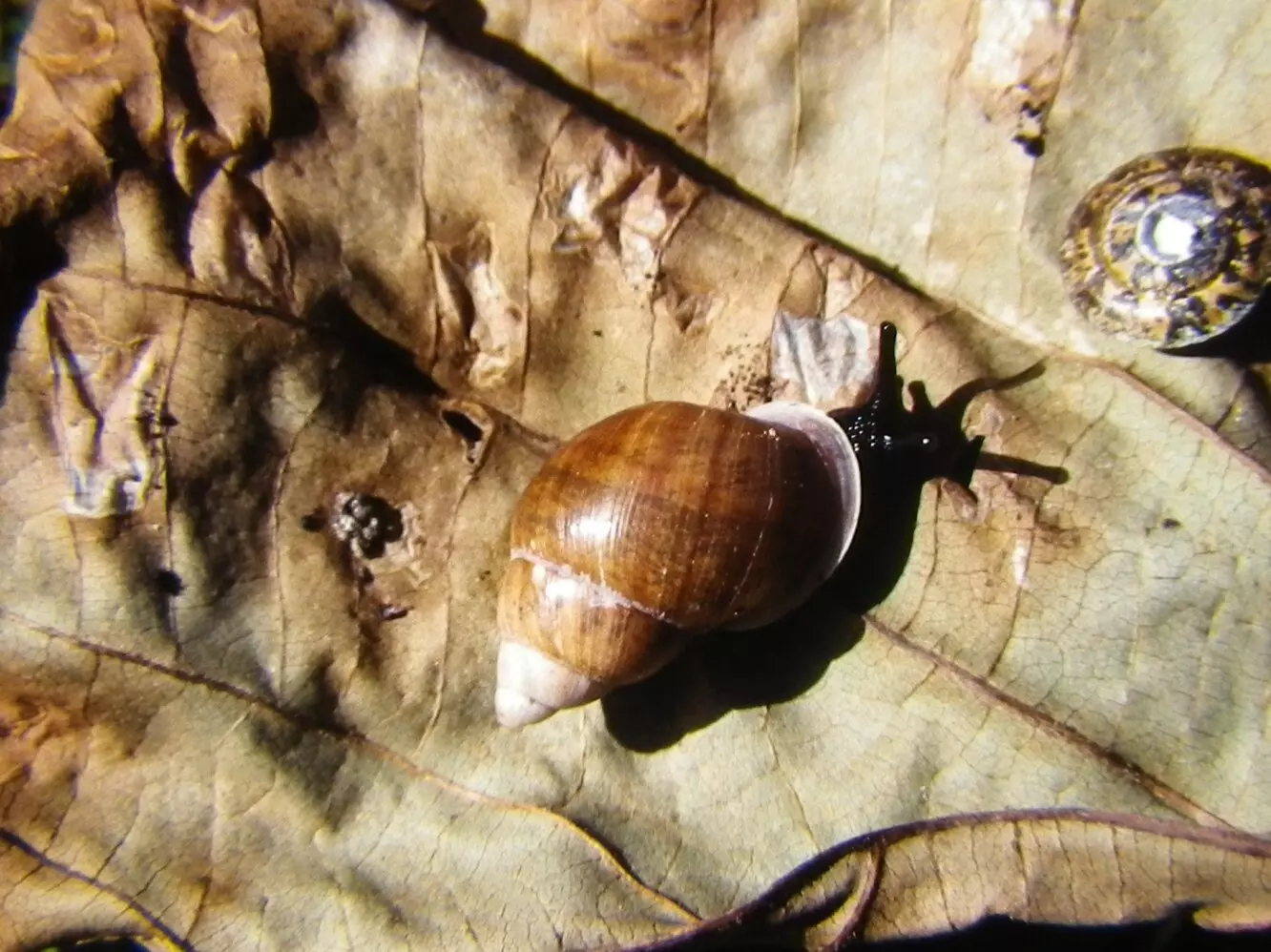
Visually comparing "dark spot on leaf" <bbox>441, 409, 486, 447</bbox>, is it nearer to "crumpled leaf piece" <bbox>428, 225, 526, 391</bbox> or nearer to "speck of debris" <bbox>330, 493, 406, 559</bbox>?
"crumpled leaf piece" <bbox>428, 225, 526, 391</bbox>

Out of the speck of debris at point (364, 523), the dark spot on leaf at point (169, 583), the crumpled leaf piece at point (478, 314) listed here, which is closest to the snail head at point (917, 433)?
the crumpled leaf piece at point (478, 314)

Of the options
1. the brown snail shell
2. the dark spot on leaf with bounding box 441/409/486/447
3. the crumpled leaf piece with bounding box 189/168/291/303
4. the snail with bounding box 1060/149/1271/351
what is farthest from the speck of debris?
the snail with bounding box 1060/149/1271/351

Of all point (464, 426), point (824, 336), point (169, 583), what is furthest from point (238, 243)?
point (824, 336)

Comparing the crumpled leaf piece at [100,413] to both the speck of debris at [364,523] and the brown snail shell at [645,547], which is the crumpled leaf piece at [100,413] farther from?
the brown snail shell at [645,547]

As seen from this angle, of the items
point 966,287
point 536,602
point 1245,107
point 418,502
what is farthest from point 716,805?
point 1245,107

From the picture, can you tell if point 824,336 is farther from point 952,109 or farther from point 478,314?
point 478,314

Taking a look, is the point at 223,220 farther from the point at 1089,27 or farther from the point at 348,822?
the point at 1089,27
